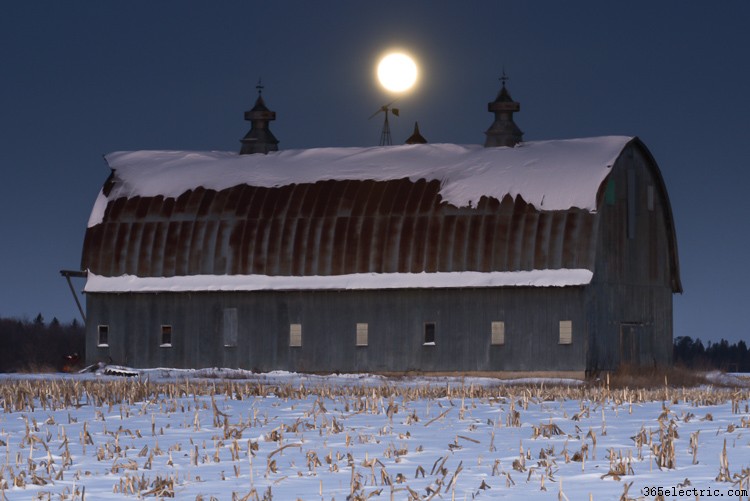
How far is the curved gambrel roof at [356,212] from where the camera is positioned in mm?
45781

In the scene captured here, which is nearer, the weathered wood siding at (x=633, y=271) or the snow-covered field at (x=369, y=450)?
the snow-covered field at (x=369, y=450)

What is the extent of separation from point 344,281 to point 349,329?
1699 millimetres

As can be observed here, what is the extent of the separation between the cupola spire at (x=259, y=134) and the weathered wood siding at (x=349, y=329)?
A: 978cm

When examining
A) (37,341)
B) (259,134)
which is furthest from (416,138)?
(37,341)

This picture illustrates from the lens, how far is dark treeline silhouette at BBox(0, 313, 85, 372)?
247 feet

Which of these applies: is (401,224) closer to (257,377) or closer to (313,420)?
(257,377)

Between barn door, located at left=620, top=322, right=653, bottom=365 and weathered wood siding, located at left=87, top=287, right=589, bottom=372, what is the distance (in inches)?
143

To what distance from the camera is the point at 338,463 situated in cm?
1583

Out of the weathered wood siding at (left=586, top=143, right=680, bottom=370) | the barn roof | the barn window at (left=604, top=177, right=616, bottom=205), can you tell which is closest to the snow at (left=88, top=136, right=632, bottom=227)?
the barn roof

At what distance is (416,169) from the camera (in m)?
49.4

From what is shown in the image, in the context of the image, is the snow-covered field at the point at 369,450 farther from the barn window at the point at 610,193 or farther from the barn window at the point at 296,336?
the barn window at the point at 296,336

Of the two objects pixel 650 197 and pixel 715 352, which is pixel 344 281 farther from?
pixel 715 352

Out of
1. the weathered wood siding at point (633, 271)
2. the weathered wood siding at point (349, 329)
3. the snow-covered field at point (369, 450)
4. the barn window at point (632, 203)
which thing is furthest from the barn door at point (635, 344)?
the snow-covered field at point (369, 450)

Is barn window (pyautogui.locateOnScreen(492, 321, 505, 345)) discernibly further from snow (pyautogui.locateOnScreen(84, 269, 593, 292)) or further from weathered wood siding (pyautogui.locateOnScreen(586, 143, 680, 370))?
weathered wood siding (pyautogui.locateOnScreen(586, 143, 680, 370))
